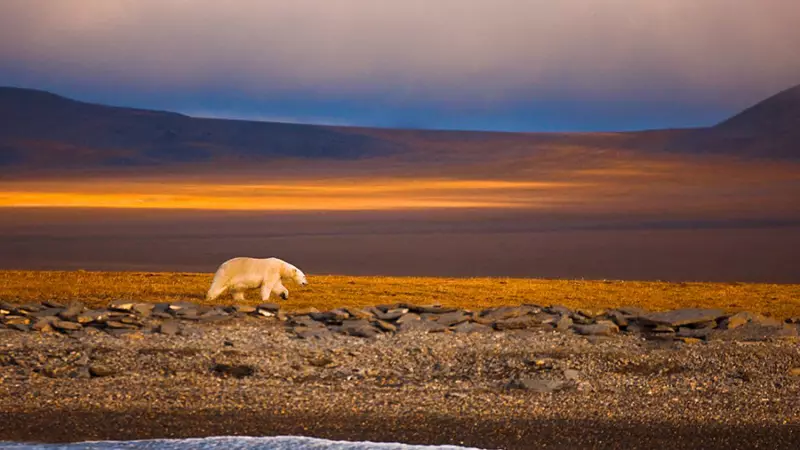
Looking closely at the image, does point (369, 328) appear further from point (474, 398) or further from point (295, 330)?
point (474, 398)

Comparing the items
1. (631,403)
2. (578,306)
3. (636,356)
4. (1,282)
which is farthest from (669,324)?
(1,282)

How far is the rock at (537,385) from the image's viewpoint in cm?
971

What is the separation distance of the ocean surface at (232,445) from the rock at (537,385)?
2.57 metres

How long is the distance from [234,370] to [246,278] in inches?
227

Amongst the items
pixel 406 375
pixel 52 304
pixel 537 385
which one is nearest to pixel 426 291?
pixel 52 304

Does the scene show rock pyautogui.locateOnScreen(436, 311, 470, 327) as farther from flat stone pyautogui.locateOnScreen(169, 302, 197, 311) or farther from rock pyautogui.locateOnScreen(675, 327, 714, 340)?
flat stone pyautogui.locateOnScreen(169, 302, 197, 311)

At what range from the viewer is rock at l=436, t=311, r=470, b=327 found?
44.7ft

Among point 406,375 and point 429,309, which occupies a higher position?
point 429,309

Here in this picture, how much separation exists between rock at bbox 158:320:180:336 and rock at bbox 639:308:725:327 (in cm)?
609

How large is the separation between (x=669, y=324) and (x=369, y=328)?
12.8 ft

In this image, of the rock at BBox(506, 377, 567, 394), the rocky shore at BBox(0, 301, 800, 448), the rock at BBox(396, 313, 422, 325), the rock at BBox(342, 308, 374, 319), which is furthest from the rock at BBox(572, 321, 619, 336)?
the rock at BBox(506, 377, 567, 394)

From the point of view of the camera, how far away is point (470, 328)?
13.3 m

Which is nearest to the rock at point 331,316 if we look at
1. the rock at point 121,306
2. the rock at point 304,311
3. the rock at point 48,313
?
the rock at point 304,311

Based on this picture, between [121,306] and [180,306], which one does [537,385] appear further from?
[121,306]
